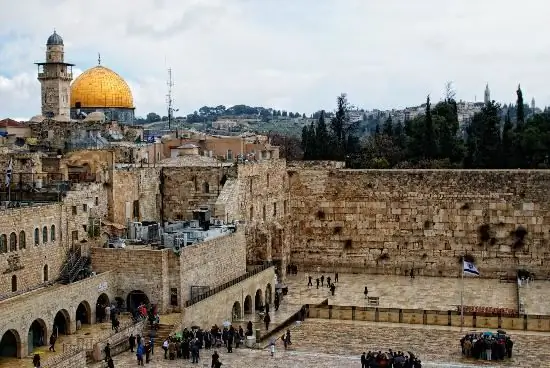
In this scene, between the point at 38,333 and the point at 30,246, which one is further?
the point at 30,246

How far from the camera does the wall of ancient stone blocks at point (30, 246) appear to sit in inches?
931

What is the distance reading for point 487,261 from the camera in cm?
3700

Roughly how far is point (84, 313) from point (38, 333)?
7.34 feet

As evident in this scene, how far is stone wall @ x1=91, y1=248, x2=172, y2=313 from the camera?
2527 cm

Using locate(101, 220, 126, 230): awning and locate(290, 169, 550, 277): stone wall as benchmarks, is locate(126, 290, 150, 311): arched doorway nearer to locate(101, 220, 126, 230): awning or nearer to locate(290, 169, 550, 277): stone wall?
locate(101, 220, 126, 230): awning

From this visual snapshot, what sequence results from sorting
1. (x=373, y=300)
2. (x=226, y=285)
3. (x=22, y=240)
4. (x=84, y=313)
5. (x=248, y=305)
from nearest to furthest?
(x=22, y=240), (x=84, y=313), (x=226, y=285), (x=248, y=305), (x=373, y=300)

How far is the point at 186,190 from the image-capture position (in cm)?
3497

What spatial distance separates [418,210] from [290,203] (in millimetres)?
5755

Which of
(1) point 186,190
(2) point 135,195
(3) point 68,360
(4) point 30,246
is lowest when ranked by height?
(3) point 68,360

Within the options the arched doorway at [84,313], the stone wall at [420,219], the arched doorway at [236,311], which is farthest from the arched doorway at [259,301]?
the stone wall at [420,219]

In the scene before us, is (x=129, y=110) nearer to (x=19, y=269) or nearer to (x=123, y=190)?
(x=123, y=190)

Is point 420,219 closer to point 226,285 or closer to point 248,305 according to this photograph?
point 248,305

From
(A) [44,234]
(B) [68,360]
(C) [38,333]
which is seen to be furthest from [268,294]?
(B) [68,360]

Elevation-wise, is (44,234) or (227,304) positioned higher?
(44,234)
